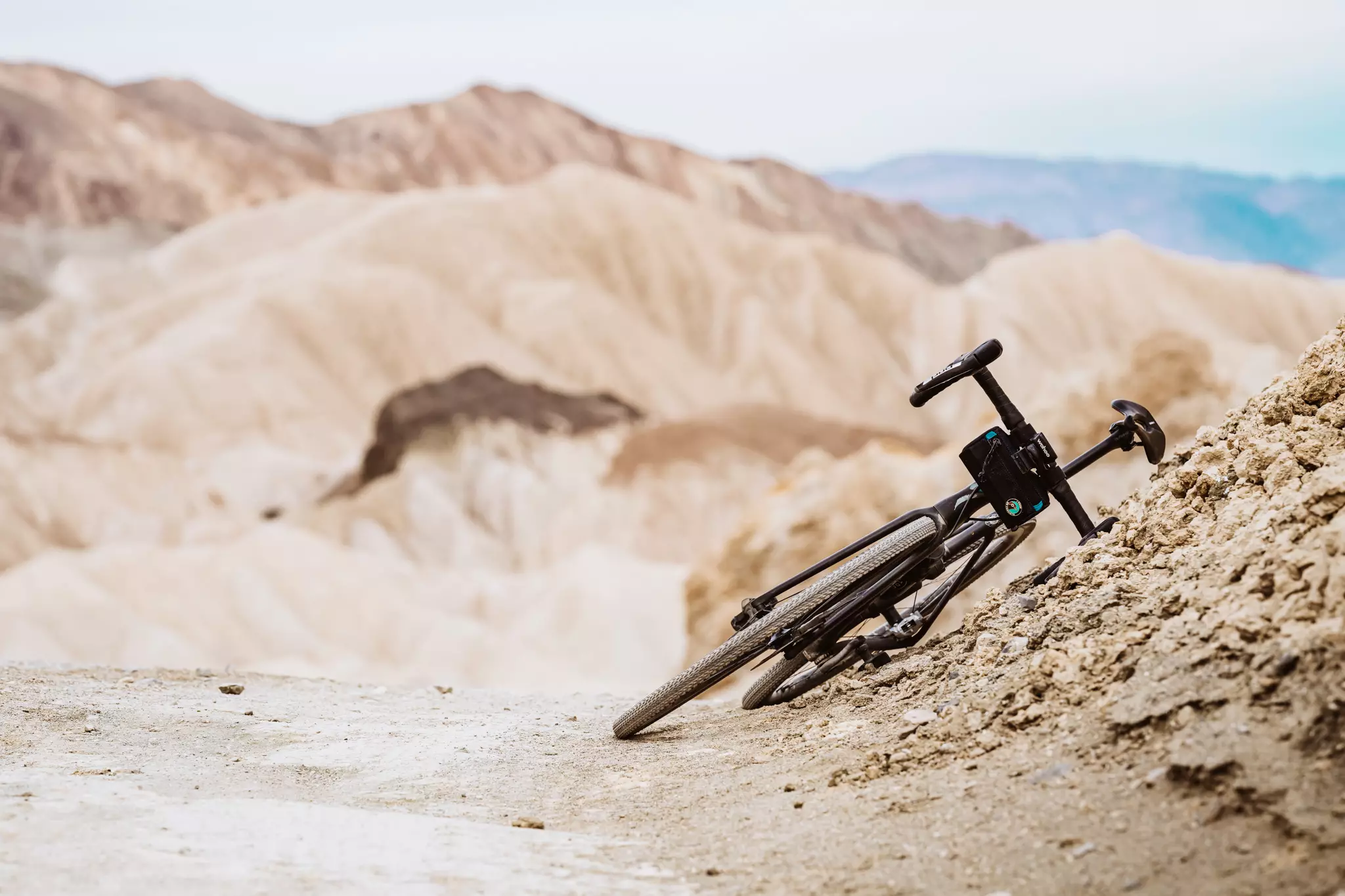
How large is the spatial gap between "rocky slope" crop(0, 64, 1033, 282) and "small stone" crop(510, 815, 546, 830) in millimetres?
64842

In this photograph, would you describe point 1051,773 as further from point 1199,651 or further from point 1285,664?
point 1285,664

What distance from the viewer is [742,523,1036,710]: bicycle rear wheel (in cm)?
538

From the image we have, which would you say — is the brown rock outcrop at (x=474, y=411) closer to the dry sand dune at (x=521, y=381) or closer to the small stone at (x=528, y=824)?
the dry sand dune at (x=521, y=381)

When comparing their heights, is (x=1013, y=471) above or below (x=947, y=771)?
above

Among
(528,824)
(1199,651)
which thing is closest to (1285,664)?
(1199,651)

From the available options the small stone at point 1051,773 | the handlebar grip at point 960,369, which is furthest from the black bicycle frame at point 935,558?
the small stone at point 1051,773

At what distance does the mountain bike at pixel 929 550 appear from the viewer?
16.9ft

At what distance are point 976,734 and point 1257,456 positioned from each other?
1.50 meters

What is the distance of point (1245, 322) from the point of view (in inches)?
2247

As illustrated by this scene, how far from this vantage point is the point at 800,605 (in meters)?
5.18

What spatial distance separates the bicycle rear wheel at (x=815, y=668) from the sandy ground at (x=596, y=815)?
0.34ft

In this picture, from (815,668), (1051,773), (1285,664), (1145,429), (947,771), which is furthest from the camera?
(815,668)

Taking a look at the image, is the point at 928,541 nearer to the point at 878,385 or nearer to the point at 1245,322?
the point at 878,385

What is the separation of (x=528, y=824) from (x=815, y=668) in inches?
65.3
